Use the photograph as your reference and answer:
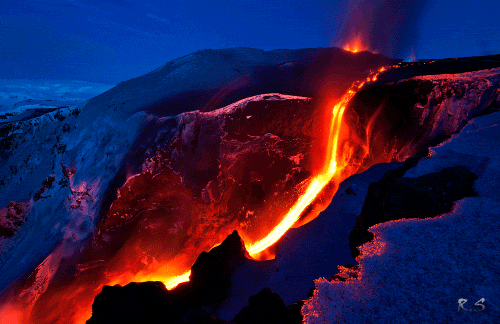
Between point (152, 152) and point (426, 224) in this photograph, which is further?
point (152, 152)

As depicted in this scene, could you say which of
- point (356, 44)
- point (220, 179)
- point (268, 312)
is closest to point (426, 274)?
point (268, 312)

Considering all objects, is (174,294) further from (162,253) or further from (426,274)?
(426,274)

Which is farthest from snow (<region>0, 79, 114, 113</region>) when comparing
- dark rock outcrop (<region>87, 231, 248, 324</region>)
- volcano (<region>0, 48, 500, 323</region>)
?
dark rock outcrop (<region>87, 231, 248, 324</region>)

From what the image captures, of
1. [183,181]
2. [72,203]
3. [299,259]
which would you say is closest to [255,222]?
[299,259]

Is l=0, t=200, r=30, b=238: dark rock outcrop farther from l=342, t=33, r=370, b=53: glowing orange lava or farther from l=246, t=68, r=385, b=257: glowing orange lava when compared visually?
l=342, t=33, r=370, b=53: glowing orange lava

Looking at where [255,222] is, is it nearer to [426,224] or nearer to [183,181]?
[183,181]
